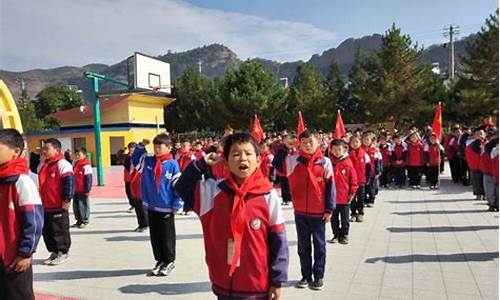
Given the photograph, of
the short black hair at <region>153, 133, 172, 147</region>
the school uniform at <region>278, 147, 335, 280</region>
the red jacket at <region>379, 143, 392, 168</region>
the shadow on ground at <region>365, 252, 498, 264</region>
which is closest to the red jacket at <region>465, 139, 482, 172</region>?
the red jacket at <region>379, 143, 392, 168</region>

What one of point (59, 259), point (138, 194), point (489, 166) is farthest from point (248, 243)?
point (489, 166)

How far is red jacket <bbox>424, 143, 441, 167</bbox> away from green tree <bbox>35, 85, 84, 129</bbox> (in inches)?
2035

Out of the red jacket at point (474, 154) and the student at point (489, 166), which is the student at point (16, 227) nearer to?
the student at point (489, 166)

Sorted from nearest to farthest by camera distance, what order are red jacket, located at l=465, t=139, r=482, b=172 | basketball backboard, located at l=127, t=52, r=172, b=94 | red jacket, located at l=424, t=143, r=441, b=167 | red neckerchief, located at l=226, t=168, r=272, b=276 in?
red neckerchief, located at l=226, t=168, r=272, b=276, red jacket, located at l=465, t=139, r=482, b=172, red jacket, located at l=424, t=143, r=441, b=167, basketball backboard, located at l=127, t=52, r=172, b=94

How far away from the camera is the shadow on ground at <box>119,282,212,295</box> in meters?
4.70

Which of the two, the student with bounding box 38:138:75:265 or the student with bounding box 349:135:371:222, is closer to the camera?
the student with bounding box 38:138:75:265

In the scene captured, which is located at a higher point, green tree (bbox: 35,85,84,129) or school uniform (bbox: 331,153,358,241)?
green tree (bbox: 35,85,84,129)

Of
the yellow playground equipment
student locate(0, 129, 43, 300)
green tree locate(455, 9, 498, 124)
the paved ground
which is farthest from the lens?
green tree locate(455, 9, 498, 124)

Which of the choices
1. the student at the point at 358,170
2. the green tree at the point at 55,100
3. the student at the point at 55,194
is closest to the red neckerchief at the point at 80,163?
the student at the point at 55,194

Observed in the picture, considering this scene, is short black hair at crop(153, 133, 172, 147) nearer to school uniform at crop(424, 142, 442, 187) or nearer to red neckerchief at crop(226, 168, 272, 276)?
red neckerchief at crop(226, 168, 272, 276)

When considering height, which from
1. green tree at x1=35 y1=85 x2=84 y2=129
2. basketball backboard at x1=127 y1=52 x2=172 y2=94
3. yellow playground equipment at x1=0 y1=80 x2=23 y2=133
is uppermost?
green tree at x1=35 y1=85 x2=84 y2=129

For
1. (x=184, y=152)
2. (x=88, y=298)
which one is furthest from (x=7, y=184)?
(x=184, y=152)

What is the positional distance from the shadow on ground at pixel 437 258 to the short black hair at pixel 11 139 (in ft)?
14.2

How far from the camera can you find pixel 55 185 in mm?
5738
